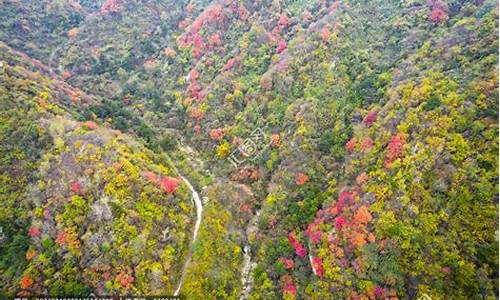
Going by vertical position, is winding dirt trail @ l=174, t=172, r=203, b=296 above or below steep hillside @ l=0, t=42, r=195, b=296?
below

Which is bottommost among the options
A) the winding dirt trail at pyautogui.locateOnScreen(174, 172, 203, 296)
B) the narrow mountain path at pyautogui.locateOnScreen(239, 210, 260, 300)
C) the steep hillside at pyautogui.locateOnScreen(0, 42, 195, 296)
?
the narrow mountain path at pyautogui.locateOnScreen(239, 210, 260, 300)

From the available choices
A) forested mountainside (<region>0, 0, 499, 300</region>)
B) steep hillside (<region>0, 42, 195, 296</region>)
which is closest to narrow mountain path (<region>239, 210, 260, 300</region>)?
forested mountainside (<region>0, 0, 499, 300</region>)

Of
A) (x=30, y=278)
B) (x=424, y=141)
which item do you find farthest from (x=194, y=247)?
(x=424, y=141)

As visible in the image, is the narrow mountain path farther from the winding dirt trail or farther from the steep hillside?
the steep hillside

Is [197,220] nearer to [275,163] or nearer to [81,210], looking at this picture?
[275,163]

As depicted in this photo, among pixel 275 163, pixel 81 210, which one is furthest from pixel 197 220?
pixel 81 210

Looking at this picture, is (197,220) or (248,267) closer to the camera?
(248,267)

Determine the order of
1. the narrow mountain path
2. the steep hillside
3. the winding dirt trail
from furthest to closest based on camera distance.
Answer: the narrow mountain path, the winding dirt trail, the steep hillside

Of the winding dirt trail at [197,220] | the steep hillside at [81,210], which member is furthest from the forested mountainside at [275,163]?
the winding dirt trail at [197,220]

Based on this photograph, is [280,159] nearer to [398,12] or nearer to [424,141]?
[424,141]

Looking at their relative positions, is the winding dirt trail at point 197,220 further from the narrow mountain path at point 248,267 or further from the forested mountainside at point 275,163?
the narrow mountain path at point 248,267
